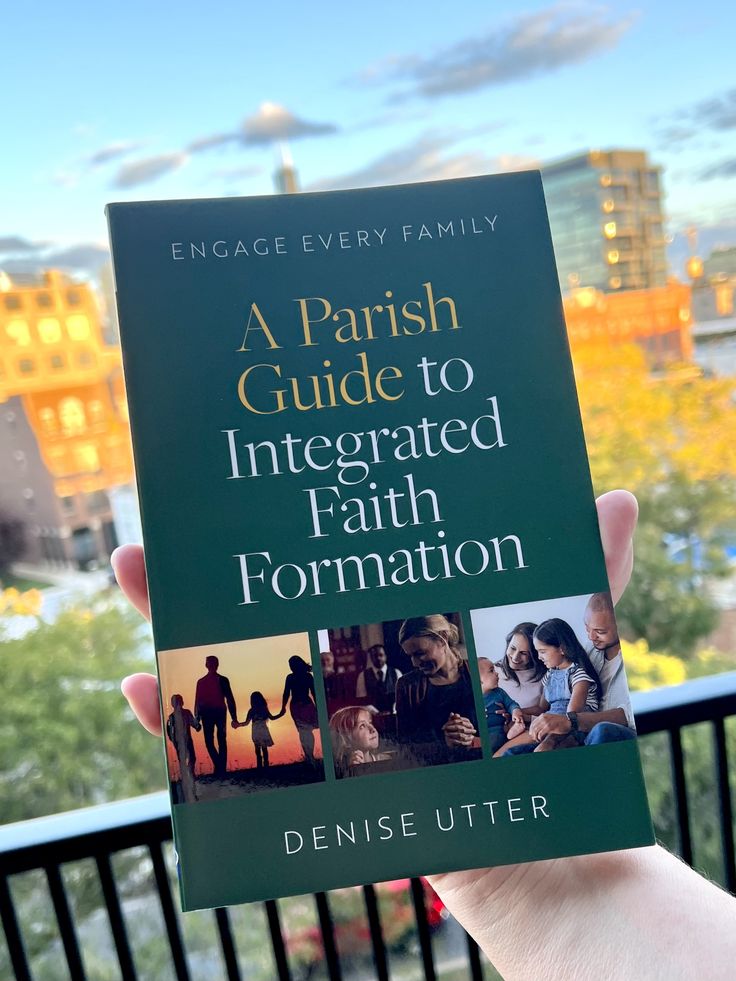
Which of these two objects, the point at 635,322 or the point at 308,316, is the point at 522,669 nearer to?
the point at 308,316

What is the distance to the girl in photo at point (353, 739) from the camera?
47 cm

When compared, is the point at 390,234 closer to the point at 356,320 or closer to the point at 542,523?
the point at 356,320

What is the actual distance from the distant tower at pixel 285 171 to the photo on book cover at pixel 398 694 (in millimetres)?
6107

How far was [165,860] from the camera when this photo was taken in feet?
2.61

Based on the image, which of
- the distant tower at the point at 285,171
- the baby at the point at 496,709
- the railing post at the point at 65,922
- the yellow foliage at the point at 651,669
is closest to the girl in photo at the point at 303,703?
the baby at the point at 496,709

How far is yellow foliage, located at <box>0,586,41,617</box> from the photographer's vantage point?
21.1 feet

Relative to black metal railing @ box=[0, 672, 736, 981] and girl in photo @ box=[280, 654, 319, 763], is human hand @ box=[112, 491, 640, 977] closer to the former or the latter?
girl in photo @ box=[280, 654, 319, 763]

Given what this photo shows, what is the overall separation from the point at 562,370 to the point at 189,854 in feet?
1.20

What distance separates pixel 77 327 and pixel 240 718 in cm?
690

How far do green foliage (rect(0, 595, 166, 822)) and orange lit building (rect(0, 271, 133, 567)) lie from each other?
0.67 meters

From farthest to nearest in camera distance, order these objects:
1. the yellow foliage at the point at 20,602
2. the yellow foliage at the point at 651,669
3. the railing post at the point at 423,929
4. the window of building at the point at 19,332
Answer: the window of building at the point at 19,332, the yellow foliage at the point at 20,602, the yellow foliage at the point at 651,669, the railing post at the point at 423,929

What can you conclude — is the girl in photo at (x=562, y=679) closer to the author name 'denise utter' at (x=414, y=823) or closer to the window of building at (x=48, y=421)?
the author name 'denise utter' at (x=414, y=823)

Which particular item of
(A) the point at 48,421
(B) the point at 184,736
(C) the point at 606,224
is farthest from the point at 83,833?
(C) the point at 606,224

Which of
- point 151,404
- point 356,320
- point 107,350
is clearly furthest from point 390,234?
point 107,350
